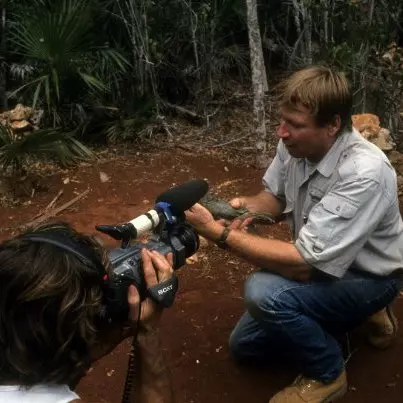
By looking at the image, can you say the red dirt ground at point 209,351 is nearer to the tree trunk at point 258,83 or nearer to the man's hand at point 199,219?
the man's hand at point 199,219

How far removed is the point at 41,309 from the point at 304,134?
1543 mm

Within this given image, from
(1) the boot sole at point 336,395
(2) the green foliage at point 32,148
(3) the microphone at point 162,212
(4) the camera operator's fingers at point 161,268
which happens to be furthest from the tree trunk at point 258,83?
(4) the camera operator's fingers at point 161,268

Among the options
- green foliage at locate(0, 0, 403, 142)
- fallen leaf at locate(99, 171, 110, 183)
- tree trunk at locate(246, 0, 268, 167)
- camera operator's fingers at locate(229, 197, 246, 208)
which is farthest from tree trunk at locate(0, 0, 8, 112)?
camera operator's fingers at locate(229, 197, 246, 208)

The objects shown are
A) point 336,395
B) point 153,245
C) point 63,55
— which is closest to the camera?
point 153,245

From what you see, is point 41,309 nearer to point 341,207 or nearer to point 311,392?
point 341,207

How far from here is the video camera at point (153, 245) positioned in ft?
5.56

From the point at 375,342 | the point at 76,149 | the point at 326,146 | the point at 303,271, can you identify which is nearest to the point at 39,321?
the point at 303,271

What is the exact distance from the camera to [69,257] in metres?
1.46

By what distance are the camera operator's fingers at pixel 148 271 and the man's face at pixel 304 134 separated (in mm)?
1042

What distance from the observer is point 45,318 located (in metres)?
1.43

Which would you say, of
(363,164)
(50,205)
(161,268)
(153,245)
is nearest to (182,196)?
(153,245)

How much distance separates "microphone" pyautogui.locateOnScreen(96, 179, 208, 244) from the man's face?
63 centimetres

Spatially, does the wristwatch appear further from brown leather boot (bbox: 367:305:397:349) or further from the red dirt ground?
brown leather boot (bbox: 367:305:397:349)

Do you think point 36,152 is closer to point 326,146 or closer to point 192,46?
point 192,46
